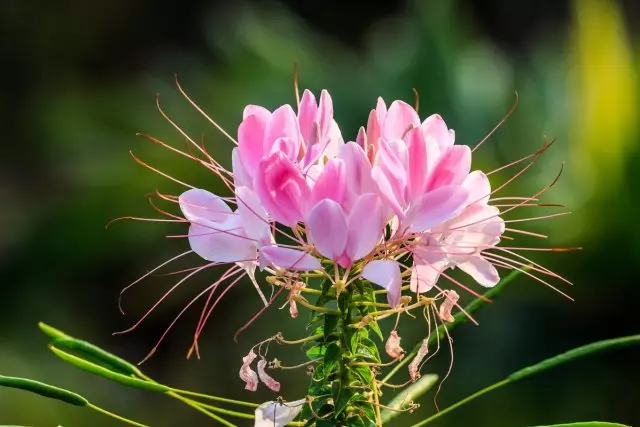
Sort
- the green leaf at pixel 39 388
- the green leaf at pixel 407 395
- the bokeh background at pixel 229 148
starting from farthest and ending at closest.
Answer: the bokeh background at pixel 229 148
the green leaf at pixel 407 395
the green leaf at pixel 39 388

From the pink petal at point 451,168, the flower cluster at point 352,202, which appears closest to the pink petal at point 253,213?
the flower cluster at point 352,202

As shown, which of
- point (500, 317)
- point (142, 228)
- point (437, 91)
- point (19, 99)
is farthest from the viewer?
point (19, 99)

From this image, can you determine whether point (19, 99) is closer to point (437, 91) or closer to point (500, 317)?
point (437, 91)

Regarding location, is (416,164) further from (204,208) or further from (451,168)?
(204,208)

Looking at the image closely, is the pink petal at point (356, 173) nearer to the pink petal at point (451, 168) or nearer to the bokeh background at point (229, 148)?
the pink petal at point (451, 168)

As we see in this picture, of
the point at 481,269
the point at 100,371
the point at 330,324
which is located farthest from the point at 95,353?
the point at 481,269

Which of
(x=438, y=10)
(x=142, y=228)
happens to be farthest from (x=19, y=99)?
(x=438, y=10)
